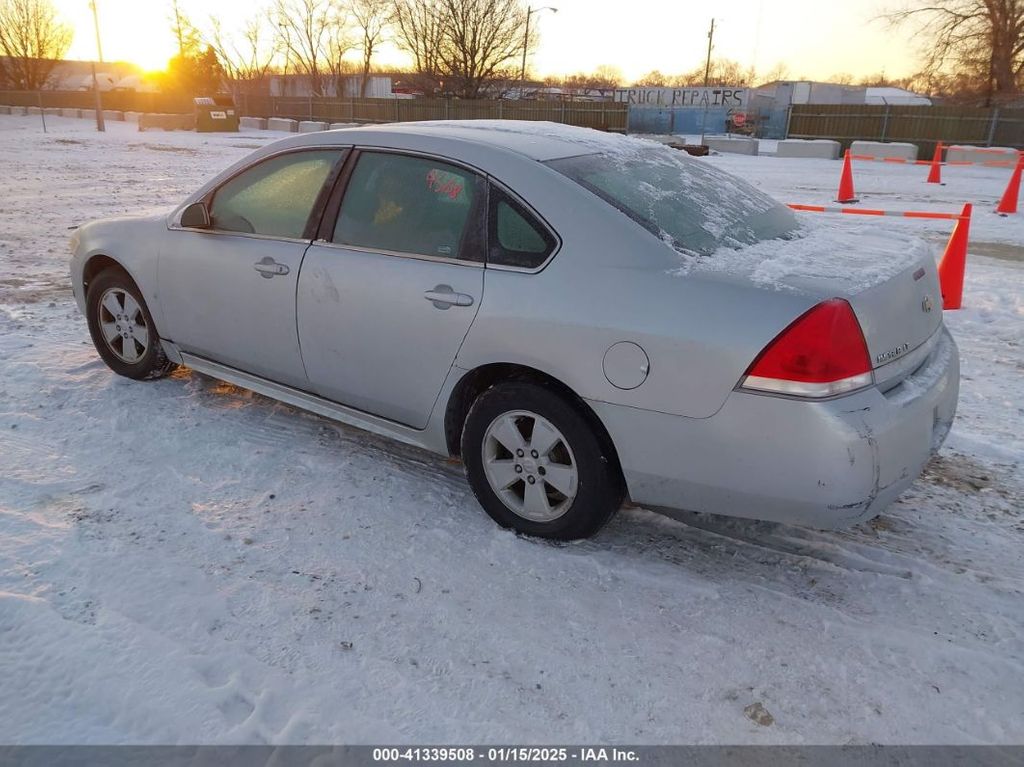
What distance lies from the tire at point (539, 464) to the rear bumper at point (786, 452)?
0.39 feet

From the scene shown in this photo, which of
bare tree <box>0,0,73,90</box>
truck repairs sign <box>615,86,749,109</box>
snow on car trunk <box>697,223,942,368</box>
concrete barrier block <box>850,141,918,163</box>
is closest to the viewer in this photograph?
snow on car trunk <box>697,223,942,368</box>

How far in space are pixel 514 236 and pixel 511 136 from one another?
2.20ft

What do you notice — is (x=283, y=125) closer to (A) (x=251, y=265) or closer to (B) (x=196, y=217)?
(B) (x=196, y=217)

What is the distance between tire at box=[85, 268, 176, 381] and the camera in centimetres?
452

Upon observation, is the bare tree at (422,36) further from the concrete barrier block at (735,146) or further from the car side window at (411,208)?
the car side window at (411,208)

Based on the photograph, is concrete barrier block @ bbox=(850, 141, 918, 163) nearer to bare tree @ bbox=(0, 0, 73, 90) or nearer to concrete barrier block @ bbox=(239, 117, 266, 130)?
→ concrete barrier block @ bbox=(239, 117, 266, 130)

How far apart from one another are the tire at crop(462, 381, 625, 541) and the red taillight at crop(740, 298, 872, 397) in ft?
2.25

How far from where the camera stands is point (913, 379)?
9.21 feet

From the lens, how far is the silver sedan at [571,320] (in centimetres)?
252

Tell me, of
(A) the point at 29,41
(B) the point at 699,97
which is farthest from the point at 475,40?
(A) the point at 29,41

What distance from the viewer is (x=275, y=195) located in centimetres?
388

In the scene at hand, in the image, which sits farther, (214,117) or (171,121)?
(171,121)

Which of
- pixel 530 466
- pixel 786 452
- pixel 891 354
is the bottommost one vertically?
pixel 530 466
